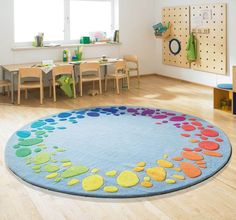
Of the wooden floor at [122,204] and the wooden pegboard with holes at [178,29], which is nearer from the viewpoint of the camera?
the wooden floor at [122,204]

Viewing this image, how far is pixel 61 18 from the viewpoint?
7219 mm

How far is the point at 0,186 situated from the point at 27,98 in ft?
11.5

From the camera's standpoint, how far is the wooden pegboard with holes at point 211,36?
6.38 meters

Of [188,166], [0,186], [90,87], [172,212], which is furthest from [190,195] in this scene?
[90,87]

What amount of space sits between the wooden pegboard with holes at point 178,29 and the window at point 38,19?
91.8 inches

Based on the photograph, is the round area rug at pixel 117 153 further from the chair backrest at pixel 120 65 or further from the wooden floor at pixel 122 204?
the chair backrest at pixel 120 65

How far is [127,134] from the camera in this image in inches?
170

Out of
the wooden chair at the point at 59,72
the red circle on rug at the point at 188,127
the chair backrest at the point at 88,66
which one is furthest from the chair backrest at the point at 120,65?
→ the red circle on rug at the point at 188,127

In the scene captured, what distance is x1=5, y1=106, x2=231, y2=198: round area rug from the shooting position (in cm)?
300

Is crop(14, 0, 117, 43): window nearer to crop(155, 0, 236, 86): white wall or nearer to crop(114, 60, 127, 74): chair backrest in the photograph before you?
crop(155, 0, 236, 86): white wall

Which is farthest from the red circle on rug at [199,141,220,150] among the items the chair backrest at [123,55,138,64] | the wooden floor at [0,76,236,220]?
the chair backrest at [123,55,138,64]

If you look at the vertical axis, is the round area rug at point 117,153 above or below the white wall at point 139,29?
below

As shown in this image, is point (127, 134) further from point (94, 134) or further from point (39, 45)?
point (39, 45)

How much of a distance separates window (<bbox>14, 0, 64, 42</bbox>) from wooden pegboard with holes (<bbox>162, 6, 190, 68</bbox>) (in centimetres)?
233
